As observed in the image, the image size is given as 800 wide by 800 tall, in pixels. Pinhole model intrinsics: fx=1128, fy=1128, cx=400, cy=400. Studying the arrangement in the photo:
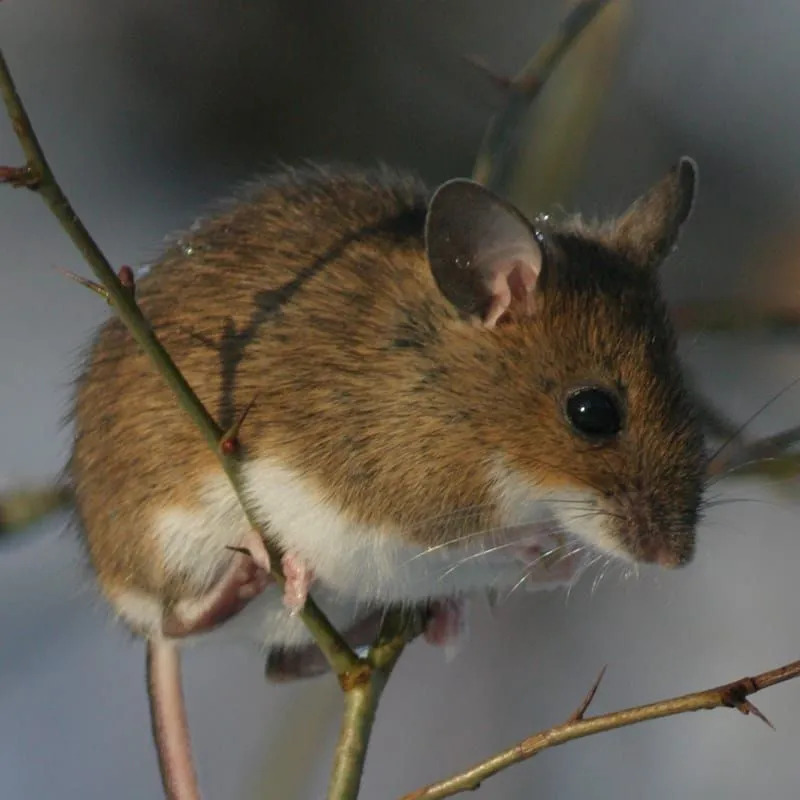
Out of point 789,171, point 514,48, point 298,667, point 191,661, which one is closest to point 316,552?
point 298,667

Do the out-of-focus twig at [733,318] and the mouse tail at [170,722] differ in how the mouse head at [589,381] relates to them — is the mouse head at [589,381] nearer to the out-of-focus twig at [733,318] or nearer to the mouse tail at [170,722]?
the out-of-focus twig at [733,318]

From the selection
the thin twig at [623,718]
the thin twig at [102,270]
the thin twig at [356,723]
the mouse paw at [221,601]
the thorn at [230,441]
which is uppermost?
the thin twig at [102,270]

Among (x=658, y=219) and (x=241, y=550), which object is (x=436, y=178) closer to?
(x=658, y=219)

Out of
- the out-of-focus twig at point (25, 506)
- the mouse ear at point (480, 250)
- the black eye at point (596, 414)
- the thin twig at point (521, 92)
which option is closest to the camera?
the mouse ear at point (480, 250)

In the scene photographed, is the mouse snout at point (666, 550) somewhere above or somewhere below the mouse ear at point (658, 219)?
below

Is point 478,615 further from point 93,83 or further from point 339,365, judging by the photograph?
point 93,83

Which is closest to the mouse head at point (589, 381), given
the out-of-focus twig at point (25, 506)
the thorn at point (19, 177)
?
the thorn at point (19, 177)
